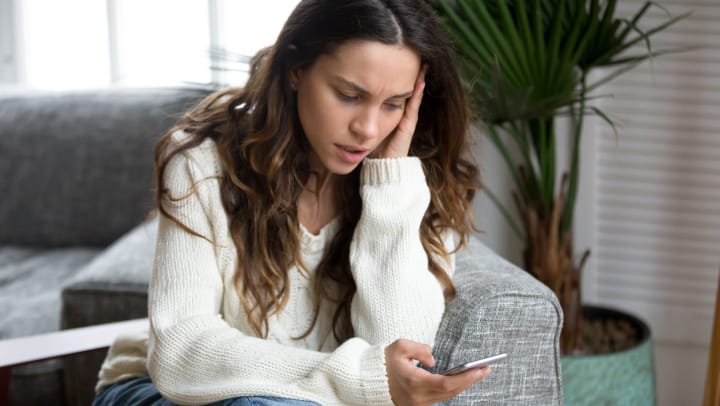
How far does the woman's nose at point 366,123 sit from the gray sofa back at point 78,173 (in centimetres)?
133

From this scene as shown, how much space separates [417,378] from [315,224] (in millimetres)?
415

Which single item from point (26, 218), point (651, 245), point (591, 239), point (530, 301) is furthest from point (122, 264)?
point (651, 245)

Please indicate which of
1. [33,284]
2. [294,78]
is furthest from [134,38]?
[294,78]

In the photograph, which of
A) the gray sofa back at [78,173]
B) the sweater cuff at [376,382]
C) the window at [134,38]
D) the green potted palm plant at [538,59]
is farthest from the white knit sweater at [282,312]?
the window at [134,38]

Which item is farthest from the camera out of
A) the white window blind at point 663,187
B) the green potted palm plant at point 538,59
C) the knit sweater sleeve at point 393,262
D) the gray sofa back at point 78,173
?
the gray sofa back at point 78,173

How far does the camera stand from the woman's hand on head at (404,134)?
1.40 m

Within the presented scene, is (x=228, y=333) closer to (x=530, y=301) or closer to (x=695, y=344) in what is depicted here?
(x=530, y=301)

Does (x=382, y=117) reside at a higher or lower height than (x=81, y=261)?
higher

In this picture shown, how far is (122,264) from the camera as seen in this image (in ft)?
6.59

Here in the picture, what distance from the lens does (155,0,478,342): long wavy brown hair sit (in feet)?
4.24

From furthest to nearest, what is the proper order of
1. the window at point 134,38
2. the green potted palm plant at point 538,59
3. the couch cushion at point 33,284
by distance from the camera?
the window at point 134,38, the couch cushion at point 33,284, the green potted palm plant at point 538,59

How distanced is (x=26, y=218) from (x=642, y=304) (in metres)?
1.78

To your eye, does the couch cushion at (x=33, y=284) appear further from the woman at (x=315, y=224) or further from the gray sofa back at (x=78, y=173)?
the woman at (x=315, y=224)

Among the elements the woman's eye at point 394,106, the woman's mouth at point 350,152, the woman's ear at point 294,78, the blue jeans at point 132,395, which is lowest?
the blue jeans at point 132,395
